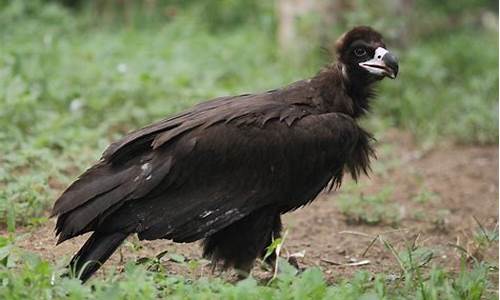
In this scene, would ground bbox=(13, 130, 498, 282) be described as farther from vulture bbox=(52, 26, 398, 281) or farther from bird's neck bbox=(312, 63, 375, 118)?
bird's neck bbox=(312, 63, 375, 118)

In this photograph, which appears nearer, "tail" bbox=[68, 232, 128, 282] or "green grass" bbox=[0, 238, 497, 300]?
"green grass" bbox=[0, 238, 497, 300]

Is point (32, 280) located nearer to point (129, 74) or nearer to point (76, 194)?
point (76, 194)

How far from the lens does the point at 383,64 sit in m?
5.54

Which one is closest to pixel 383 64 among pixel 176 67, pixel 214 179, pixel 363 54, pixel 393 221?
pixel 363 54

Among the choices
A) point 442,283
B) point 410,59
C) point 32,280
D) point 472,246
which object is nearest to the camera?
point 32,280

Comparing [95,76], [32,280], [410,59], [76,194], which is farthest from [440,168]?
[32,280]

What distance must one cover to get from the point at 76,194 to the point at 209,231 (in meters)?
0.67

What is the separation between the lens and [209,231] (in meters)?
5.04

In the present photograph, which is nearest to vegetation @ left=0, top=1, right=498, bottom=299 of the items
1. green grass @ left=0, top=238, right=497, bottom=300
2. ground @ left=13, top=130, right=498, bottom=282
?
green grass @ left=0, top=238, right=497, bottom=300

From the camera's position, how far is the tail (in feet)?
16.0

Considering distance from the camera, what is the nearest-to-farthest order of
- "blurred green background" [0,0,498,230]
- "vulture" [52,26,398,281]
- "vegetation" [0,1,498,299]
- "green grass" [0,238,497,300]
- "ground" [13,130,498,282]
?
1. "green grass" [0,238,497,300]
2. "vegetation" [0,1,498,299]
3. "vulture" [52,26,398,281]
4. "ground" [13,130,498,282]
5. "blurred green background" [0,0,498,230]

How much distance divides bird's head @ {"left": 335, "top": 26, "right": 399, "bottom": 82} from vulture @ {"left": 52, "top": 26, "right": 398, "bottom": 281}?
0.33m

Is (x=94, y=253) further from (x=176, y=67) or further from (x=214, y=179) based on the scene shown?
(x=176, y=67)

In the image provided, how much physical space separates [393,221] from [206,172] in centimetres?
215
